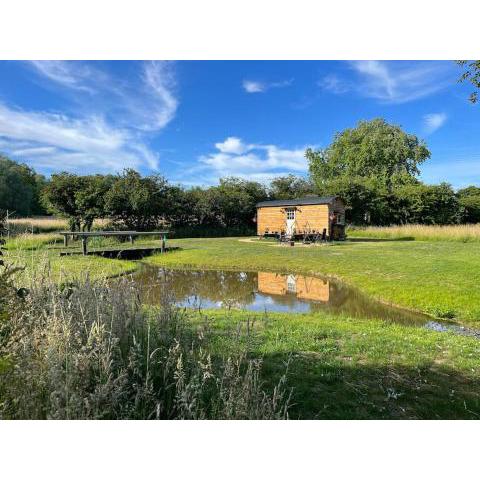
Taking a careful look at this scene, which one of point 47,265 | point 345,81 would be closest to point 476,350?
point 345,81

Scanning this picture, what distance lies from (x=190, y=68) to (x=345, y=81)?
2.16 metres

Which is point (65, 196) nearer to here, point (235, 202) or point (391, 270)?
point (235, 202)

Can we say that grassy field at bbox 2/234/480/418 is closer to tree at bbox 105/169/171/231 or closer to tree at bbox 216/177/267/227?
tree at bbox 105/169/171/231

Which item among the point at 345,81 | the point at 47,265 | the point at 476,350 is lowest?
the point at 476,350

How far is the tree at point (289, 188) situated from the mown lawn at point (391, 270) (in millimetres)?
19382

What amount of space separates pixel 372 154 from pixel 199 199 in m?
27.3

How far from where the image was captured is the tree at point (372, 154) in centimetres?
4572

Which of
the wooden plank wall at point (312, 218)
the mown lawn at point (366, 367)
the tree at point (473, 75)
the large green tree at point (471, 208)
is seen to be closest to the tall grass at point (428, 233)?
the wooden plank wall at point (312, 218)

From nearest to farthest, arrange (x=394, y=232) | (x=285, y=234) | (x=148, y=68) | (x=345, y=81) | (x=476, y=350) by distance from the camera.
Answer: (x=148, y=68) → (x=476, y=350) → (x=345, y=81) → (x=285, y=234) → (x=394, y=232)

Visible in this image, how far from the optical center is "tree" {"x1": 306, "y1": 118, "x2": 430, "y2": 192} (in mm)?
45719

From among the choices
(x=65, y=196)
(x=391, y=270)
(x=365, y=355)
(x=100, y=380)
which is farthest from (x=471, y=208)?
(x=100, y=380)

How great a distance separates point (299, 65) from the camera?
3742mm

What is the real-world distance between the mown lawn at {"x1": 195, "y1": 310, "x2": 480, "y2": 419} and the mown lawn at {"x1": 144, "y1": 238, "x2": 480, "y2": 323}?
2.14 m

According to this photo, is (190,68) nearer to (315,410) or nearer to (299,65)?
(299,65)
